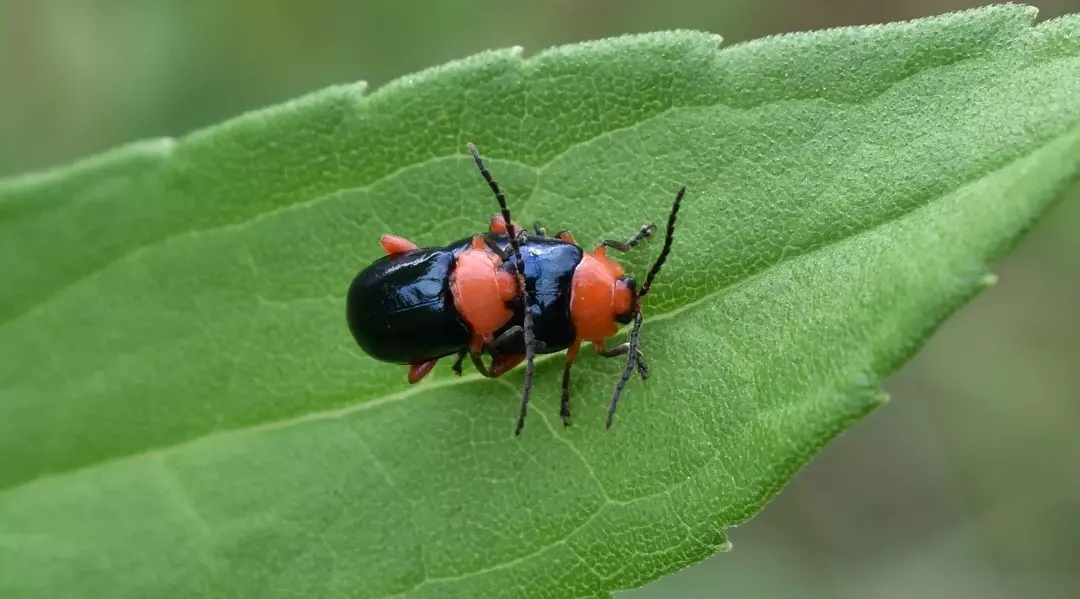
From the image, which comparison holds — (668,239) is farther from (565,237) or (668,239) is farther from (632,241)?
(565,237)

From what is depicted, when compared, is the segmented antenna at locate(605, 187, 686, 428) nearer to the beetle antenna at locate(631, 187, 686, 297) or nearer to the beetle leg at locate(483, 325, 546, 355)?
the beetle antenna at locate(631, 187, 686, 297)

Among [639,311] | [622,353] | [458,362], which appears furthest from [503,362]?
[639,311]

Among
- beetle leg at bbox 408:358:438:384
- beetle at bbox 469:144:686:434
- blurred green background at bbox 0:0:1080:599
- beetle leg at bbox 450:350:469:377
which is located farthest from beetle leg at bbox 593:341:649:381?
blurred green background at bbox 0:0:1080:599

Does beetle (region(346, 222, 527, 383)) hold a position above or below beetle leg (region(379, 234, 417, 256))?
below

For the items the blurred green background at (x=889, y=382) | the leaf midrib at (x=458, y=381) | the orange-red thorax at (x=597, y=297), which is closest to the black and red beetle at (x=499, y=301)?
the orange-red thorax at (x=597, y=297)

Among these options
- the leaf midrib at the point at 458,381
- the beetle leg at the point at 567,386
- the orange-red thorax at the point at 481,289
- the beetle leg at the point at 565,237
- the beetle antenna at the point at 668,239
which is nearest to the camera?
the leaf midrib at the point at 458,381

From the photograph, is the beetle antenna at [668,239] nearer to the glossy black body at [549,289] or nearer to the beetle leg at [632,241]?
the beetle leg at [632,241]
